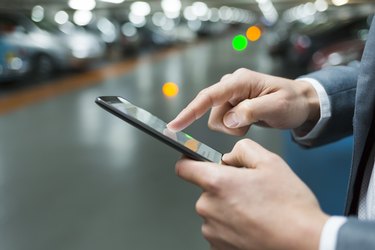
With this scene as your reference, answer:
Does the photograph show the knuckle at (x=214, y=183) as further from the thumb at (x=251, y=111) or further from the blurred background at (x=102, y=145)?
the blurred background at (x=102, y=145)

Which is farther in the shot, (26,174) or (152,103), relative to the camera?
(152,103)

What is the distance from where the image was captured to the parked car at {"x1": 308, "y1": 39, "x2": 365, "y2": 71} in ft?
16.6

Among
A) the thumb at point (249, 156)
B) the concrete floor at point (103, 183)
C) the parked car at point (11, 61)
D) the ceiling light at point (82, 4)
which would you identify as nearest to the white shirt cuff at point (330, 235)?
the thumb at point (249, 156)

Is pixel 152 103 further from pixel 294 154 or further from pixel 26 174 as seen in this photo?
pixel 294 154

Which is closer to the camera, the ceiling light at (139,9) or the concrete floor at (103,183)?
the concrete floor at (103,183)

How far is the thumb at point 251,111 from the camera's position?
37.1 inches

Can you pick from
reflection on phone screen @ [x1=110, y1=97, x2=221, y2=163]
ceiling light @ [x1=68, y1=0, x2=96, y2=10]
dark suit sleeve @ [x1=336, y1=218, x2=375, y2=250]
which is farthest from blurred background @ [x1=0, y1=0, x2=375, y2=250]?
ceiling light @ [x1=68, y1=0, x2=96, y2=10]

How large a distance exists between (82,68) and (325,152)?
7.74m

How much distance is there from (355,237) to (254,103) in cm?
45

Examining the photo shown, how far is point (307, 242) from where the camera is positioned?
563mm

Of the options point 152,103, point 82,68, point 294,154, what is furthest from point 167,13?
point 294,154

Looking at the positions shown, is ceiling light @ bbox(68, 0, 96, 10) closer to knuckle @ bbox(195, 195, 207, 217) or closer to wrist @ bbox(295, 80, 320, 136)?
wrist @ bbox(295, 80, 320, 136)

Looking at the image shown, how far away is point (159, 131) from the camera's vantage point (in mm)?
727

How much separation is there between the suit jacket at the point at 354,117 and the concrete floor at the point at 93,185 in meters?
0.42
